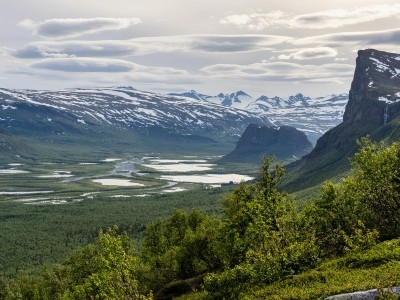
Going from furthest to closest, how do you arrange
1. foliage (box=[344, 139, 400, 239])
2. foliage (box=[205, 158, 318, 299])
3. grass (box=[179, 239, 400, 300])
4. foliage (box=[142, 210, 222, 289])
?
foliage (box=[142, 210, 222, 289]) < foliage (box=[344, 139, 400, 239]) < foliage (box=[205, 158, 318, 299]) < grass (box=[179, 239, 400, 300])

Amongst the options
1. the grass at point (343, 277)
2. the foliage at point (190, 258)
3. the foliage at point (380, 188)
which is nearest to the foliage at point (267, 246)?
the grass at point (343, 277)

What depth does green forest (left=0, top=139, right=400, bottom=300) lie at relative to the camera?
40844 millimetres

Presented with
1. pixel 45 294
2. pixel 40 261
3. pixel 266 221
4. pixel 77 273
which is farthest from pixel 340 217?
pixel 40 261

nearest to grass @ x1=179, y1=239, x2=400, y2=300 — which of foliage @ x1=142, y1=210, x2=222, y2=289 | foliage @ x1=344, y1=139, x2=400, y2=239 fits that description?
foliage @ x1=344, y1=139, x2=400, y2=239

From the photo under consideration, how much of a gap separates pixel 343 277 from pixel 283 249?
9.59 meters

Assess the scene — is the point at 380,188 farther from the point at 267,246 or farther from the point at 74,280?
the point at 74,280

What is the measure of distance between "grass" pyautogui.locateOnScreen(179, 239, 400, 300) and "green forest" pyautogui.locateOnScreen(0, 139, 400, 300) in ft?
0.29

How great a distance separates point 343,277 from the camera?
129ft

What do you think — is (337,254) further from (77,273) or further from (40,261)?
(40,261)

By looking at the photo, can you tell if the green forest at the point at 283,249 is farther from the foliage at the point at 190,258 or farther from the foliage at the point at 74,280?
the foliage at the point at 74,280

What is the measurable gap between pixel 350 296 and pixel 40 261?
166 meters

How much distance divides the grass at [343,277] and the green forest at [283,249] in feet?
0.29

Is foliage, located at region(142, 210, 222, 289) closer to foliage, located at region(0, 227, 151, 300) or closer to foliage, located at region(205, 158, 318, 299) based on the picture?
foliage, located at region(0, 227, 151, 300)

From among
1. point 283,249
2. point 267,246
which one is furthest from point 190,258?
point 283,249
